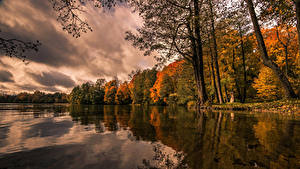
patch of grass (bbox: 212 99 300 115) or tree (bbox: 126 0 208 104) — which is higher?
tree (bbox: 126 0 208 104)

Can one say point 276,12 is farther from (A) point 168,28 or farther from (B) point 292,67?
(B) point 292,67

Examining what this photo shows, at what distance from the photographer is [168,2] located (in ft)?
31.0

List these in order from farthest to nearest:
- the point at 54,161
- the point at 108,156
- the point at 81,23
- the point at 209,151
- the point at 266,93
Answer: the point at 266,93 < the point at 81,23 < the point at 209,151 < the point at 108,156 < the point at 54,161

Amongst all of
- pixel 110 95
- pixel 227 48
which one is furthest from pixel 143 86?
pixel 227 48

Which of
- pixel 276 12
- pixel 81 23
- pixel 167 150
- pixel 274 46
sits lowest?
pixel 167 150

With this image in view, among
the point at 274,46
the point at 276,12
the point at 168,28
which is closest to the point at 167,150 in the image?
the point at 168,28

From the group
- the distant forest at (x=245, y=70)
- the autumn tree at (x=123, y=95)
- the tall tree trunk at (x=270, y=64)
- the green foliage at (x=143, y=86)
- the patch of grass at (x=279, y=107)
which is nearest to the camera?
the patch of grass at (x=279, y=107)

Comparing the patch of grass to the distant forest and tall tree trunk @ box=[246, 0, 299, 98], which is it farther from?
the distant forest

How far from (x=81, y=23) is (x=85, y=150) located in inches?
184

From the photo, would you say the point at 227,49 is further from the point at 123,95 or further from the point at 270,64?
the point at 123,95

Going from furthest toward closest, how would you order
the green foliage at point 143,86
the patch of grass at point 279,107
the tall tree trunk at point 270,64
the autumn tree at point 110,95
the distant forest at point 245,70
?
Answer: the autumn tree at point 110,95 < the green foliage at point 143,86 < the distant forest at point 245,70 < the tall tree trunk at point 270,64 < the patch of grass at point 279,107

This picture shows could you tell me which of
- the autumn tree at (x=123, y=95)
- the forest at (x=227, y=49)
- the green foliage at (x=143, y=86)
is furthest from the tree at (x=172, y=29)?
the autumn tree at (x=123, y=95)

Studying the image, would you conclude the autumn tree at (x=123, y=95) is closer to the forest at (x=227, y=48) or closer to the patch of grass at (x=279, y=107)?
the forest at (x=227, y=48)

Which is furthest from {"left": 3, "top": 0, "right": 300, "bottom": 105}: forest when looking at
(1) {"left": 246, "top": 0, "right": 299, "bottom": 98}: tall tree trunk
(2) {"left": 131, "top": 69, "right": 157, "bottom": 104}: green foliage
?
(2) {"left": 131, "top": 69, "right": 157, "bottom": 104}: green foliage
